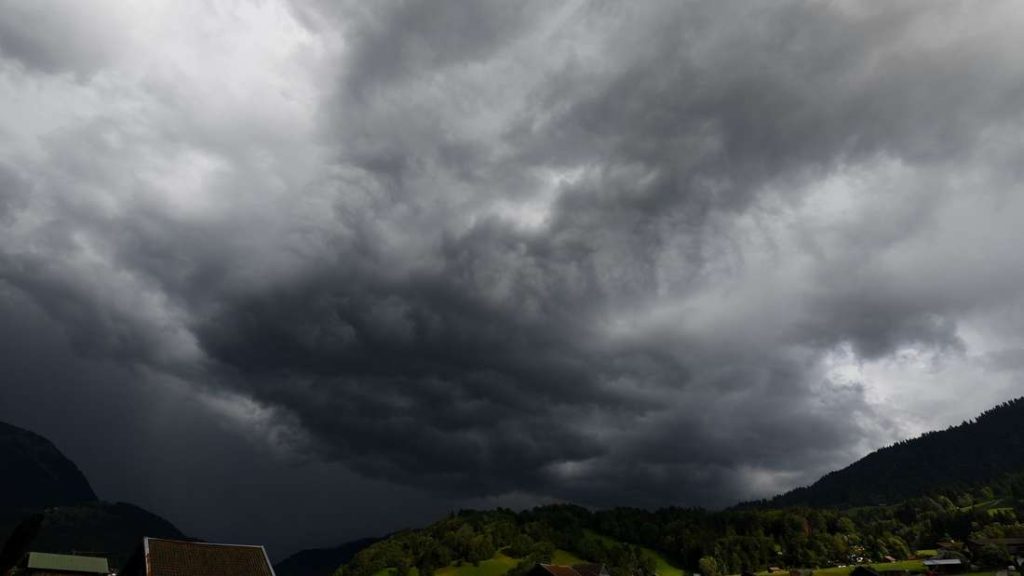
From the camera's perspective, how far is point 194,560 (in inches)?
3068

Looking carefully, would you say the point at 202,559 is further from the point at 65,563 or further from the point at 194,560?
the point at 65,563

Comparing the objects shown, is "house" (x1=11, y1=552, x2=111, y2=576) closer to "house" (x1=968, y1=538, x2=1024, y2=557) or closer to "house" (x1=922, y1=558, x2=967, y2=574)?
"house" (x1=922, y1=558, x2=967, y2=574)

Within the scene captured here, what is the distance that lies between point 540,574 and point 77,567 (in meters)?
76.1

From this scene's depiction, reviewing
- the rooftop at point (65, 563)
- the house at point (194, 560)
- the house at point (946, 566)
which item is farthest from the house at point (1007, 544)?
the rooftop at point (65, 563)

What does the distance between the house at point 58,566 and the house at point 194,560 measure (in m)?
31.0

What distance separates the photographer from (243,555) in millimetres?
82500

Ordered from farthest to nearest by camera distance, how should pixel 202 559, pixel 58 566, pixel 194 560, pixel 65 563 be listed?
pixel 65 563 < pixel 58 566 < pixel 202 559 < pixel 194 560

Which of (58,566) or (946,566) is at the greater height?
(58,566)

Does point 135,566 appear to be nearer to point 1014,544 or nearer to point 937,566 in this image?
point 937,566

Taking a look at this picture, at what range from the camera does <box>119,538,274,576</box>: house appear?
2955 inches

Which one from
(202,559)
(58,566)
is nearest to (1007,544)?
(202,559)

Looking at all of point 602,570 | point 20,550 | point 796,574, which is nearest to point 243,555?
point 20,550

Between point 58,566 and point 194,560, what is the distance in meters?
45.2

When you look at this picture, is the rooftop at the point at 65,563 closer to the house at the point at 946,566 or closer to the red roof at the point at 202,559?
the red roof at the point at 202,559
